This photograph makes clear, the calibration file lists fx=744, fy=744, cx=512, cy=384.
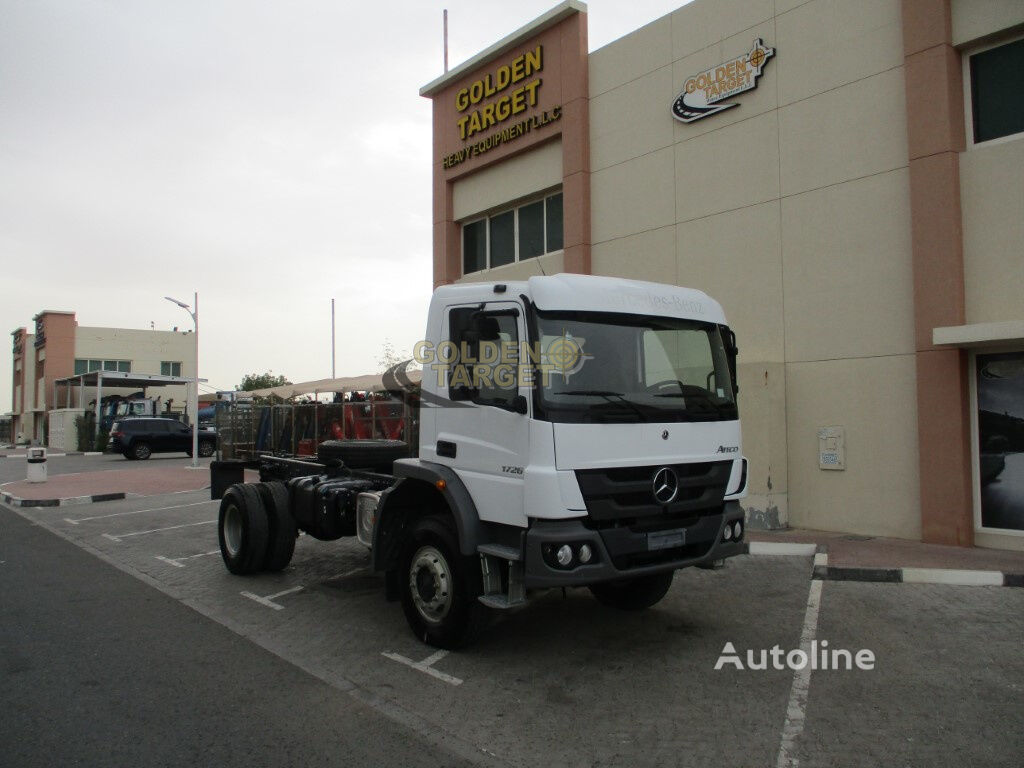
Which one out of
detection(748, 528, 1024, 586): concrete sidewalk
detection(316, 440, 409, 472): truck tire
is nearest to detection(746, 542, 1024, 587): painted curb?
detection(748, 528, 1024, 586): concrete sidewalk

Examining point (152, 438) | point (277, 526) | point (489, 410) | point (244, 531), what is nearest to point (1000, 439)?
point (489, 410)

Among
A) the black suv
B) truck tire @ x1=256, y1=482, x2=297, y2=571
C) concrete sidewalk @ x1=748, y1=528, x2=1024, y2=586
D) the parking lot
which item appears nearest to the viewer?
the parking lot

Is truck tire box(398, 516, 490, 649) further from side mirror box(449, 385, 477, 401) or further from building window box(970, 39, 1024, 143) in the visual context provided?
building window box(970, 39, 1024, 143)

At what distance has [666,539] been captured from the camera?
516 cm

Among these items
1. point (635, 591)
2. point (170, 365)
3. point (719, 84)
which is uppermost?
point (719, 84)

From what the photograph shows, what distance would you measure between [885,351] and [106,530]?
11750 mm

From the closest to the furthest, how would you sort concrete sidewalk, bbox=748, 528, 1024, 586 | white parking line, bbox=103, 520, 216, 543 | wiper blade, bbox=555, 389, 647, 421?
wiper blade, bbox=555, 389, 647, 421
concrete sidewalk, bbox=748, 528, 1024, 586
white parking line, bbox=103, 520, 216, 543

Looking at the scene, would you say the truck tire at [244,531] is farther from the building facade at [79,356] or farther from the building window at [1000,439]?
the building facade at [79,356]

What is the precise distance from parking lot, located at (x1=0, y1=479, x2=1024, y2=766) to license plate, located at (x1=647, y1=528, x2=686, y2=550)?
882 mm

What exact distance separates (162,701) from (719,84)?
36.5ft

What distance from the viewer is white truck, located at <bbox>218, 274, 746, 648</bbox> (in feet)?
16.0

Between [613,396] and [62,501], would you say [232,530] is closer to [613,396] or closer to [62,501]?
[613,396]

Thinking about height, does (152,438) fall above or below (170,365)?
below

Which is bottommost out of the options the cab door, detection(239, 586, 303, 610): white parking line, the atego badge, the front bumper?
detection(239, 586, 303, 610): white parking line
